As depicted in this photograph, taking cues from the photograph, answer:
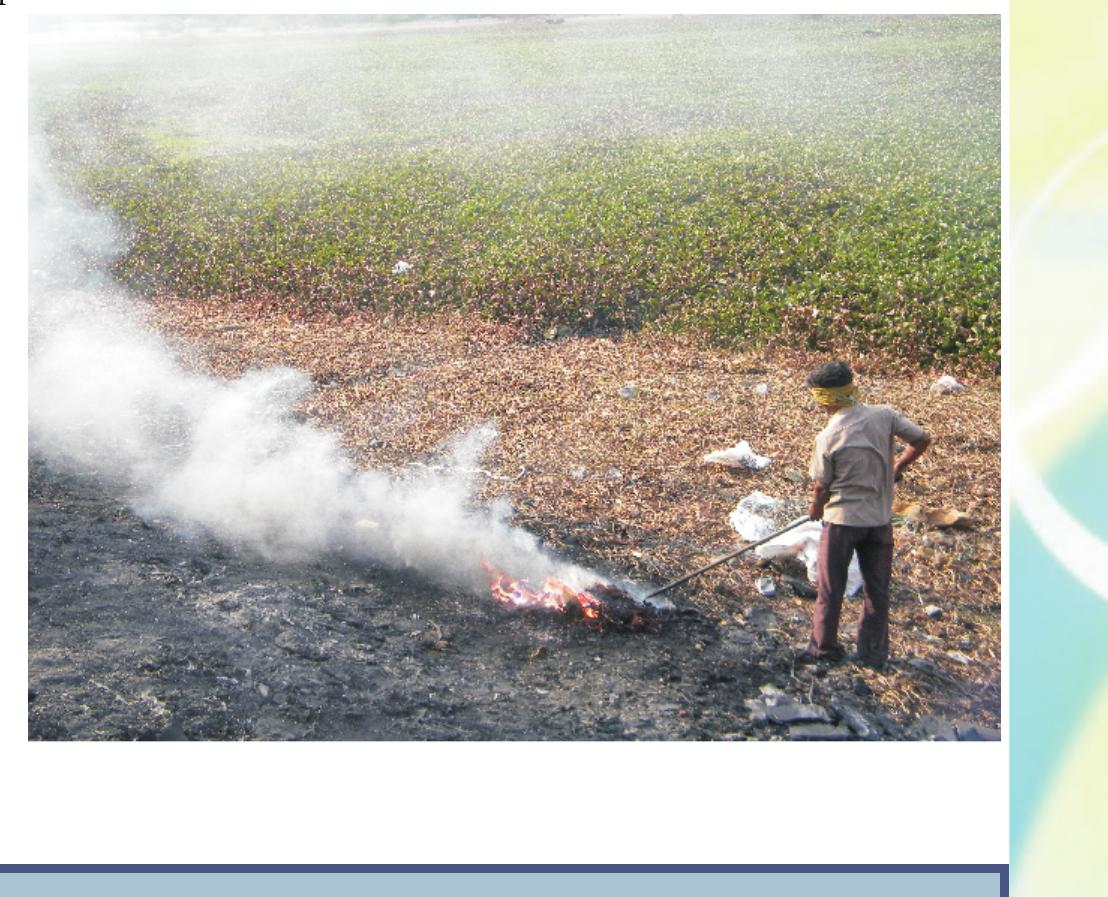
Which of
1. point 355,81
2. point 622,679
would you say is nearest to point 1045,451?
point 622,679

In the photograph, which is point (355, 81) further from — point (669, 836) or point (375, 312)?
point (669, 836)

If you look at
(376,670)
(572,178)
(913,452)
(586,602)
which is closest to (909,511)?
(913,452)

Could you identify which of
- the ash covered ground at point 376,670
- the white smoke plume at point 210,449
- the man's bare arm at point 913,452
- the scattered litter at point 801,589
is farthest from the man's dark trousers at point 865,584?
the white smoke plume at point 210,449

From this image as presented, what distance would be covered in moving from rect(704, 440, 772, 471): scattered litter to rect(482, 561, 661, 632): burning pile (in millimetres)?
1188

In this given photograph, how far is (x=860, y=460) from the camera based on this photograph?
443cm

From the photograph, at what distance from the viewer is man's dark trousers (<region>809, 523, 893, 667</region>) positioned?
457cm

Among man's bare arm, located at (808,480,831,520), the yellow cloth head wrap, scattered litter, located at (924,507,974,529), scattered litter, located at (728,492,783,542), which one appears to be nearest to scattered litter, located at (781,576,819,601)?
scattered litter, located at (728,492,783,542)

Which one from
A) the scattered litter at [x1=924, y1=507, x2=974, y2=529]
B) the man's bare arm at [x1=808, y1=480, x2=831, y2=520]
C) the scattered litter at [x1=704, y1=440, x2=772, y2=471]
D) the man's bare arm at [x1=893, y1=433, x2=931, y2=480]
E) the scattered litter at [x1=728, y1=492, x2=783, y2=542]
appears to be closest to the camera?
the man's bare arm at [x1=893, y1=433, x2=931, y2=480]

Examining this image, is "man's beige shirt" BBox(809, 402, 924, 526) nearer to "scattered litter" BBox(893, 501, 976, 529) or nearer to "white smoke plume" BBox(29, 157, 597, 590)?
"scattered litter" BBox(893, 501, 976, 529)

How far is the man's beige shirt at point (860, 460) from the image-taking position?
441 cm

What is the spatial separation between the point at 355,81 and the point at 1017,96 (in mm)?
4153

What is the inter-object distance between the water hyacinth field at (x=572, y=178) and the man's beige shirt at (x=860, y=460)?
2.05 m

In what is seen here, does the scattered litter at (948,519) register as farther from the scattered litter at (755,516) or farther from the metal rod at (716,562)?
the metal rod at (716,562)

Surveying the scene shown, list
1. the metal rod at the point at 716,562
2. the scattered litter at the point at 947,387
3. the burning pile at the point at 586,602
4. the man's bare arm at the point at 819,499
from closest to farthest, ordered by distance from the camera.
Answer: the man's bare arm at the point at 819,499, the metal rod at the point at 716,562, the burning pile at the point at 586,602, the scattered litter at the point at 947,387
